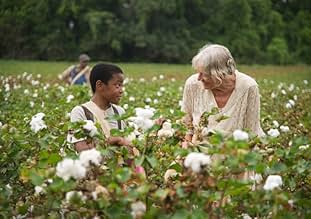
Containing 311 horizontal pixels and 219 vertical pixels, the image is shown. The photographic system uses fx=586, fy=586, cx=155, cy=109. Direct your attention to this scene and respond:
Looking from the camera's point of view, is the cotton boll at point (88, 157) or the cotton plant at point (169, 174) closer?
the cotton boll at point (88, 157)

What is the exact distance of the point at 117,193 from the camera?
6.14 feet

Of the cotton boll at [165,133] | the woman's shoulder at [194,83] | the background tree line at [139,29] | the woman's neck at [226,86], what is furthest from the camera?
the background tree line at [139,29]

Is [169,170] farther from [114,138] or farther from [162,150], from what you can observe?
[114,138]

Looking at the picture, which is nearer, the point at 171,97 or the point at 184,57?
the point at 171,97

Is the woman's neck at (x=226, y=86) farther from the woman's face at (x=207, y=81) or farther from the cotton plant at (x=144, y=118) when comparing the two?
the cotton plant at (x=144, y=118)

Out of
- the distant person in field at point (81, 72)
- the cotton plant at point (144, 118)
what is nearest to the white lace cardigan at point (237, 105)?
the cotton plant at point (144, 118)

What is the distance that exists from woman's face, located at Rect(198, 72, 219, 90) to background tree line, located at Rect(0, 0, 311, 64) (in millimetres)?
29723

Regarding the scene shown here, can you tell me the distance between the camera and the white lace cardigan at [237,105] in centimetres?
295

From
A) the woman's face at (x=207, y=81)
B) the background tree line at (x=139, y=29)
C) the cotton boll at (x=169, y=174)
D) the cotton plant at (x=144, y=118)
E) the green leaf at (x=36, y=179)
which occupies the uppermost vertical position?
the woman's face at (x=207, y=81)

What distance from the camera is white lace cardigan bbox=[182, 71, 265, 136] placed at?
295 cm

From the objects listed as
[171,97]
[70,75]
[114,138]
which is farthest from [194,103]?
[70,75]

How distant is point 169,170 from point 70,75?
24.7 feet

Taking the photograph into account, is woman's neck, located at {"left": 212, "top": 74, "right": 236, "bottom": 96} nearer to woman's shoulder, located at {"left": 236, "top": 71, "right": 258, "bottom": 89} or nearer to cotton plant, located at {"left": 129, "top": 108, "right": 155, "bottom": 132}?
woman's shoulder, located at {"left": 236, "top": 71, "right": 258, "bottom": 89}

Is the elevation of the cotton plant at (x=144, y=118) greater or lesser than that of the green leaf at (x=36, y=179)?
greater
